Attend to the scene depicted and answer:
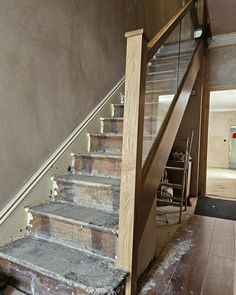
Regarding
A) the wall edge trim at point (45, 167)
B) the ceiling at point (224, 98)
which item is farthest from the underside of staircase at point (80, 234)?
the ceiling at point (224, 98)

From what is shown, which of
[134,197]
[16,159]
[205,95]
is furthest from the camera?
[205,95]

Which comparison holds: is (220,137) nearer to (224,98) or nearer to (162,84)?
(224,98)

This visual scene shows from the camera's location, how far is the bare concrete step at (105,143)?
2.25 meters

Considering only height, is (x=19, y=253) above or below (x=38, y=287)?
above

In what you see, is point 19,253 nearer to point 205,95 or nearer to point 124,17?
point 124,17

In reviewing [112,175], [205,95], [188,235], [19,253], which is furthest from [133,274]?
[205,95]

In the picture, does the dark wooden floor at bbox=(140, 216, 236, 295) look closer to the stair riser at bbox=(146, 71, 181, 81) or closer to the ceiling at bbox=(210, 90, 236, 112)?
the stair riser at bbox=(146, 71, 181, 81)

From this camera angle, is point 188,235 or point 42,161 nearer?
point 42,161

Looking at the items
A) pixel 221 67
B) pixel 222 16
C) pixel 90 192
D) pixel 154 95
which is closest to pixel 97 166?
pixel 90 192

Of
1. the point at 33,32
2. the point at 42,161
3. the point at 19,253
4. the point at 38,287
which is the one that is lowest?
the point at 38,287

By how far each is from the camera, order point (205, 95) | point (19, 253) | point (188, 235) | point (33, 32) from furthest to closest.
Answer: point (205, 95), point (188, 235), point (33, 32), point (19, 253)

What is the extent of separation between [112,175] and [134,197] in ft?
Answer: 2.45

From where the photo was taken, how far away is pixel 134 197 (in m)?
1.26

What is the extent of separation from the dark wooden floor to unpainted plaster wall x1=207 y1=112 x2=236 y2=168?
792cm
